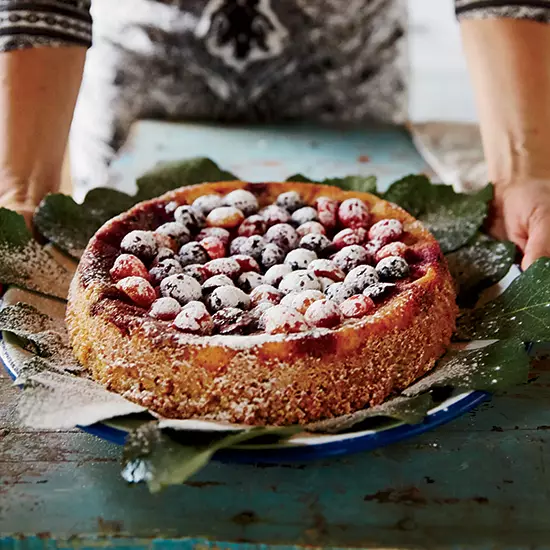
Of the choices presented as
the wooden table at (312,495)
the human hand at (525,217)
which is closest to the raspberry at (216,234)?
the wooden table at (312,495)

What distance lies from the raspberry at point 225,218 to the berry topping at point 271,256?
0.40 feet

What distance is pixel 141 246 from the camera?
1195 mm

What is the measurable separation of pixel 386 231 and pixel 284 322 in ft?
1.12

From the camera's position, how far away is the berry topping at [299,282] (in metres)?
1.09

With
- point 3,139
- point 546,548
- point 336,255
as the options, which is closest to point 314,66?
point 3,139

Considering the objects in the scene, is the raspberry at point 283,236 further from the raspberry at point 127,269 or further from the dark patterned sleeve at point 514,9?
the dark patterned sleeve at point 514,9

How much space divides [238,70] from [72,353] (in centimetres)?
136

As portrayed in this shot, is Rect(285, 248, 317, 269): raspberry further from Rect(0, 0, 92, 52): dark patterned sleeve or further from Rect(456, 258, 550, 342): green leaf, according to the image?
Rect(0, 0, 92, 52): dark patterned sleeve

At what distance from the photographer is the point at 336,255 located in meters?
1.20

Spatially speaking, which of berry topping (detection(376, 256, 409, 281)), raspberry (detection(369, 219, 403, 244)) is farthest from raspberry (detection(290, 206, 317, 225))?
berry topping (detection(376, 256, 409, 281))

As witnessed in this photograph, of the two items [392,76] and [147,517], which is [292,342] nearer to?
[147,517]

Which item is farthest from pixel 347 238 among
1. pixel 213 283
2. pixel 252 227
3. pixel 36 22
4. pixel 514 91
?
pixel 36 22

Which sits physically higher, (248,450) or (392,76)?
(392,76)

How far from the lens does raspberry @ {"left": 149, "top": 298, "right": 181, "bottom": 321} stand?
1042 mm
